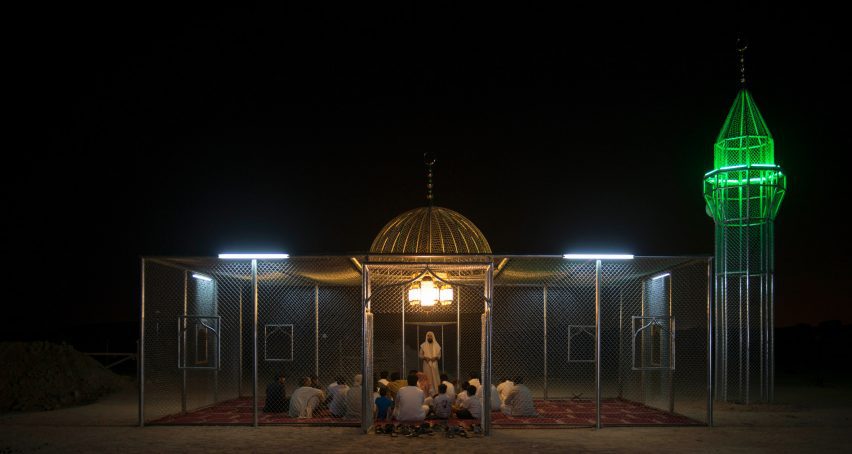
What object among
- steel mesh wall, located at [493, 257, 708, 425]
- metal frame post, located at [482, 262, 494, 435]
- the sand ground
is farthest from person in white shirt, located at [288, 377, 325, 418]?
steel mesh wall, located at [493, 257, 708, 425]

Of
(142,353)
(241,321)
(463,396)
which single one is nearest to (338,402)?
(463,396)

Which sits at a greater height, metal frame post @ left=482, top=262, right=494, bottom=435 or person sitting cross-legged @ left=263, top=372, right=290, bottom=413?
metal frame post @ left=482, top=262, right=494, bottom=435

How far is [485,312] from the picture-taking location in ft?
44.4

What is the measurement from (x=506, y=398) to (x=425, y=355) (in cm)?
339

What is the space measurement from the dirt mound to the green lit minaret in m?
15.1

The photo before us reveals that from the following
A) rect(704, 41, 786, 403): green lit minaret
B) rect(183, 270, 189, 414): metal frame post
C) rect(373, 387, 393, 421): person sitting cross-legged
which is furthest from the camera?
rect(704, 41, 786, 403): green lit minaret

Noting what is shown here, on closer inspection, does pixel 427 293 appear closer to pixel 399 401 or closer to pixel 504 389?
pixel 504 389

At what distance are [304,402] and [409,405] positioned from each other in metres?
2.23

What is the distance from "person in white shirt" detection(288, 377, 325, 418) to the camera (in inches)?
593

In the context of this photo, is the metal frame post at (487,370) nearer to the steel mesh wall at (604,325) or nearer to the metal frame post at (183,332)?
the steel mesh wall at (604,325)

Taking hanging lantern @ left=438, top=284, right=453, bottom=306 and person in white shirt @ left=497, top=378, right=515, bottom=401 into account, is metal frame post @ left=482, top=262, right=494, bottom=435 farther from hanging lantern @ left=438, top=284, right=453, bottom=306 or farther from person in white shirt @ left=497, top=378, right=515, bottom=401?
hanging lantern @ left=438, top=284, right=453, bottom=306

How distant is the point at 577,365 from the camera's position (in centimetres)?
2792

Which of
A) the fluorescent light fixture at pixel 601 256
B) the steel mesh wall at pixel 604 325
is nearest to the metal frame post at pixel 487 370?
the steel mesh wall at pixel 604 325

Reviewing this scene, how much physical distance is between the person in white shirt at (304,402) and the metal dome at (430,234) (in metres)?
5.25
